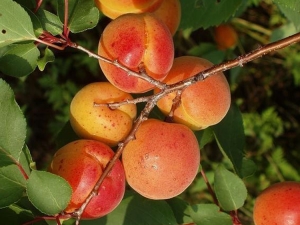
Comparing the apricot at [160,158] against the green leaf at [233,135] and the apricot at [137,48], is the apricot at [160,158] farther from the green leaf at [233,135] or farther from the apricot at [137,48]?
the green leaf at [233,135]

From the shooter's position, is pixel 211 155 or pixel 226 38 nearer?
pixel 226 38

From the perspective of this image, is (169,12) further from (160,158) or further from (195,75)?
(160,158)

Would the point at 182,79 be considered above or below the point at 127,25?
below

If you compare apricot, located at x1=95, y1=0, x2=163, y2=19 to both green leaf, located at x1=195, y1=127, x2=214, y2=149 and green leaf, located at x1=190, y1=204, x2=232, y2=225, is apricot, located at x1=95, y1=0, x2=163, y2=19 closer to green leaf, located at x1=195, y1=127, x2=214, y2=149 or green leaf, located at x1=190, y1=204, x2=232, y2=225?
green leaf, located at x1=195, y1=127, x2=214, y2=149

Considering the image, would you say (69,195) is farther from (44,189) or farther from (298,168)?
(298,168)

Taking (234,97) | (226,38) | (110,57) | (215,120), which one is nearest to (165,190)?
(215,120)

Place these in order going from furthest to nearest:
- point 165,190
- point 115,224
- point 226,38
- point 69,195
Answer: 1. point 226,38
2. point 115,224
3. point 165,190
4. point 69,195

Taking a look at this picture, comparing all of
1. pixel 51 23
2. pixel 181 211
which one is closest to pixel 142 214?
pixel 181 211

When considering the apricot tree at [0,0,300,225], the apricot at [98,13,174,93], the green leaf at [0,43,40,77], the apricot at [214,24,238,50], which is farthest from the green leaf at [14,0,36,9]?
the apricot at [214,24,238,50]
